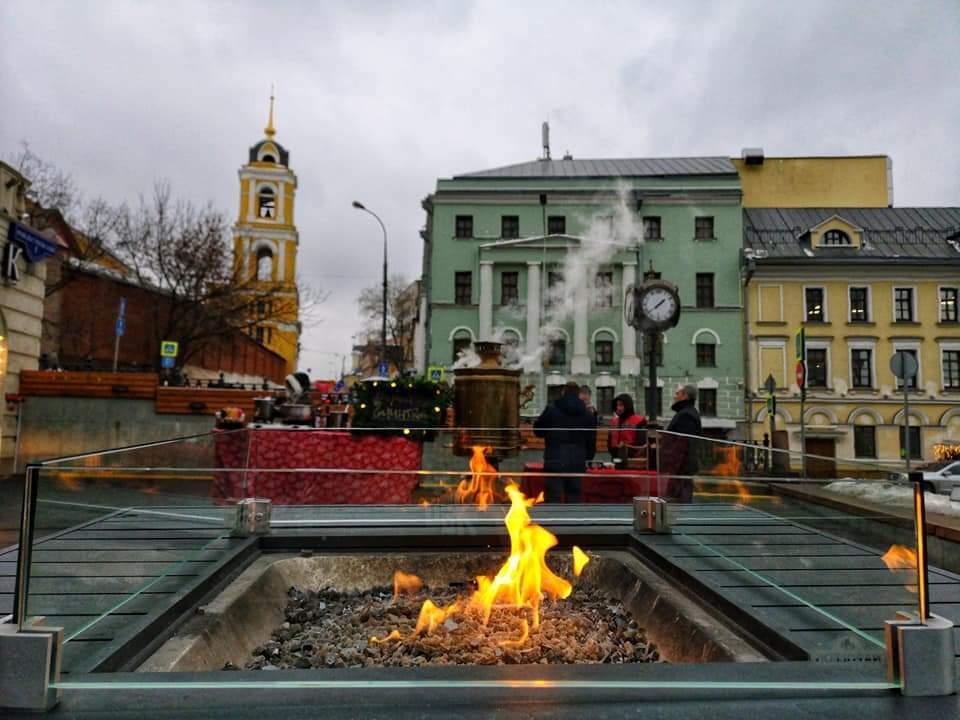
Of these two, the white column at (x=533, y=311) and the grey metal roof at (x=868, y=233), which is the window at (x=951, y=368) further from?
the white column at (x=533, y=311)

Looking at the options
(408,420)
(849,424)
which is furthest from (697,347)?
(408,420)

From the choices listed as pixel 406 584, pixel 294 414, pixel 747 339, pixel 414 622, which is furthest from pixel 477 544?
pixel 747 339

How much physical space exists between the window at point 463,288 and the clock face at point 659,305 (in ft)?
67.4

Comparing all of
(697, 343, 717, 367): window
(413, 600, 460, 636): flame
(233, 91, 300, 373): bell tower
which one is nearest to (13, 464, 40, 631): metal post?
(413, 600, 460, 636): flame

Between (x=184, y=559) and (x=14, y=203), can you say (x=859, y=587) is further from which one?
(x=14, y=203)

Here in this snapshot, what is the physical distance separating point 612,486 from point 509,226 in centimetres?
2739

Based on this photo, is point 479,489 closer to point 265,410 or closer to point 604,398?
point 265,410

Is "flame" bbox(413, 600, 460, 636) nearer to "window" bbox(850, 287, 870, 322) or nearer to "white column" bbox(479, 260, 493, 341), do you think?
"white column" bbox(479, 260, 493, 341)

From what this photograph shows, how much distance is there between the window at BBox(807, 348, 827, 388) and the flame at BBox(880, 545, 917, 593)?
29.5m

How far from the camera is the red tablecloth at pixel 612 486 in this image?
→ 4.82m

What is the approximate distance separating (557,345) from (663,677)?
1133 inches

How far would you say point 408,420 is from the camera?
33.3 ft

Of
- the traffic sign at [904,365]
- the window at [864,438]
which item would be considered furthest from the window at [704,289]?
the traffic sign at [904,365]

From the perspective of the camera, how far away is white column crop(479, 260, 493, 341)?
100.0ft
